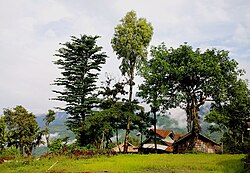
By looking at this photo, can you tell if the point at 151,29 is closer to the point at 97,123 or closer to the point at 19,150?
the point at 97,123

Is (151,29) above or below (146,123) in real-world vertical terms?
above

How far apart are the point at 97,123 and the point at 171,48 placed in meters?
12.3

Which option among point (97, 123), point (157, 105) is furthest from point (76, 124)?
point (157, 105)

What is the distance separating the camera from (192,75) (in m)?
34.8

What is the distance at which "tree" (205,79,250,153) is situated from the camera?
34.3 meters

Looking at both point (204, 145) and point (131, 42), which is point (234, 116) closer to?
point (204, 145)

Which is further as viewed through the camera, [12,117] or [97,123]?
[12,117]

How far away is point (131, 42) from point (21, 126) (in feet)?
66.9

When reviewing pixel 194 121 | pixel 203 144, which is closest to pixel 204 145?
pixel 203 144

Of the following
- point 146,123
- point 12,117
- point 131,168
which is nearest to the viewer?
point 131,168

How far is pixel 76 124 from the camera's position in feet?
128

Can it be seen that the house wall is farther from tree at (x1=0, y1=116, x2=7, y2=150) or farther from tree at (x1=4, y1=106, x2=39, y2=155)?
tree at (x1=0, y1=116, x2=7, y2=150)

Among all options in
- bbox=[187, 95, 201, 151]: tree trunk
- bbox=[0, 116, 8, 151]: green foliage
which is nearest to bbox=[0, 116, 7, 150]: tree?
bbox=[0, 116, 8, 151]: green foliage

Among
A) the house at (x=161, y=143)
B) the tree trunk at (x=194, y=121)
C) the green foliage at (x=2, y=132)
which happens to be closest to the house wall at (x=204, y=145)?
the house at (x=161, y=143)
